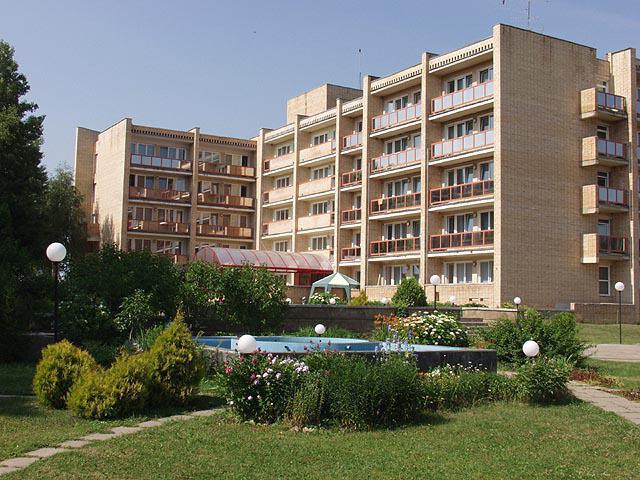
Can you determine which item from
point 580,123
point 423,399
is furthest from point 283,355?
point 580,123

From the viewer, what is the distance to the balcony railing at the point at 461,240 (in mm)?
38478

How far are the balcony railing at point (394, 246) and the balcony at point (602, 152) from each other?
10.1 metres

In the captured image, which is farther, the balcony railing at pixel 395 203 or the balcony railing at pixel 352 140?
the balcony railing at pixel 352 140

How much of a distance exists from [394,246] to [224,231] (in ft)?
58.5

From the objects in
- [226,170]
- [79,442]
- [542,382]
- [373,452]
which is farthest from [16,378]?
[226,170]

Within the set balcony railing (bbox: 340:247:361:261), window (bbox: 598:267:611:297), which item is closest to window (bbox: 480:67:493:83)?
window (bbox: 598:267:611:297)

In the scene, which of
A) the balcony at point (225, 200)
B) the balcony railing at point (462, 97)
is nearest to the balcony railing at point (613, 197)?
the balcony railing at point (462, 97)

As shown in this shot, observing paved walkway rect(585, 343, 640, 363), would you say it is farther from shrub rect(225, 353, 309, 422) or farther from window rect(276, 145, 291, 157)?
window rect(276, 145, 291, 157)

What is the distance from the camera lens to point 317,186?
52906 millimetres

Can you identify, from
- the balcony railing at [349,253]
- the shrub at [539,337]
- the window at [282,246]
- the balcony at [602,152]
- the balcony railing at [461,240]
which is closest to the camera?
the shrub at [539,337]

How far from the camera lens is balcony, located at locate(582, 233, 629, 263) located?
1535 inches

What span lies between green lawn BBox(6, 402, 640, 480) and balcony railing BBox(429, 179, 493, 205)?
28896 mm

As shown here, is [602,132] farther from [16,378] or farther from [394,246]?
[16,378]

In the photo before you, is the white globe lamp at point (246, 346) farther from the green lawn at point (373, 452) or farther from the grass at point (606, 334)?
the grass at point (606, 334)
